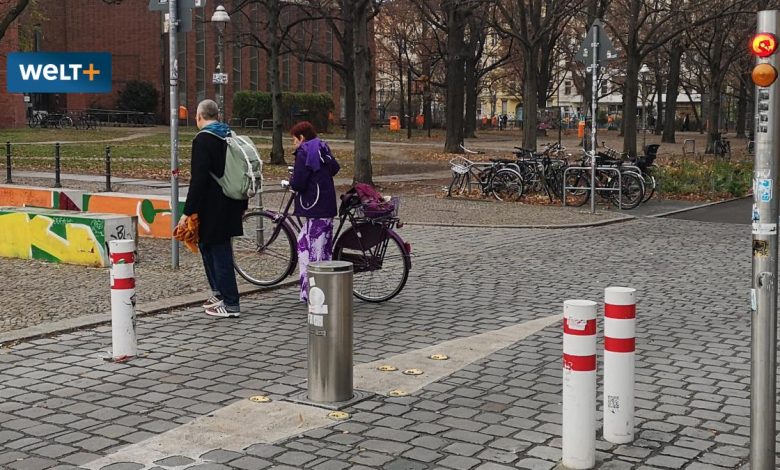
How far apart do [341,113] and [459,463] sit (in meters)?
70.6

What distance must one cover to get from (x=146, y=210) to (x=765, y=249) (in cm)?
990

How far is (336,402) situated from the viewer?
233 inches

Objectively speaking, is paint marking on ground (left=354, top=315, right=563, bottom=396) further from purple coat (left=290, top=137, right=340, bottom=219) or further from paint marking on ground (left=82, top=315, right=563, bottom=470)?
purple coat (left=290, top=137, right=340, bottom=219)

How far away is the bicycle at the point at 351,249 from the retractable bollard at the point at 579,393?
4.23 m

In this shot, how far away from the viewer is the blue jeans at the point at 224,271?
331 inches

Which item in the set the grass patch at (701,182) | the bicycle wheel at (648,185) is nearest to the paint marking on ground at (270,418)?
the bicycle wheel at (648,185)

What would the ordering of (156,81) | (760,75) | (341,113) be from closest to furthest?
(760,75) → (156,81) → (341,113)

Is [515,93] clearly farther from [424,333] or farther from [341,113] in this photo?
[424,333]

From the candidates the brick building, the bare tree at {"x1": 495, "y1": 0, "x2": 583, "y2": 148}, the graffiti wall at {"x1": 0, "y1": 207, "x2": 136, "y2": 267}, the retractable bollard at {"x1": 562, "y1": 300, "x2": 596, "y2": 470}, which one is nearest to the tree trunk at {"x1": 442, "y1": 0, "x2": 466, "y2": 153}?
the bare tree at {"x1": 495, "y1": 0, "x2": 583, "y2": 148}

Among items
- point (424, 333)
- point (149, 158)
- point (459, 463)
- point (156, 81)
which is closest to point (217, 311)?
point (424, 333)

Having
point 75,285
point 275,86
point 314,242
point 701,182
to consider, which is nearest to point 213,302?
point 314,242

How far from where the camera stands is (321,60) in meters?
32.2

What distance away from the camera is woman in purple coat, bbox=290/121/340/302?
8648mm

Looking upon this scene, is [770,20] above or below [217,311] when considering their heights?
above
